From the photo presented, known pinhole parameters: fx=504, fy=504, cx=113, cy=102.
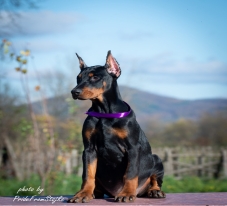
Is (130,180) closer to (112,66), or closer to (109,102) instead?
(109,102)

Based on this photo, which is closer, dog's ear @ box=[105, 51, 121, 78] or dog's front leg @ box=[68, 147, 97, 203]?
dog's front leg @ box=[68, 147, 97, 203]

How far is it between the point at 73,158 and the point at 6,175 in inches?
131

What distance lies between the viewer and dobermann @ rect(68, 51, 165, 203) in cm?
492

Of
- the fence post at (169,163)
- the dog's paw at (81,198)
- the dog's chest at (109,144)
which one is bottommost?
the fence post at (169,163)

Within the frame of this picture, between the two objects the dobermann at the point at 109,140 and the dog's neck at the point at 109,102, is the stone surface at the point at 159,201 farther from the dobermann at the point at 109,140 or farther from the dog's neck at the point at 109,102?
the dog's neck at the point at 109,102

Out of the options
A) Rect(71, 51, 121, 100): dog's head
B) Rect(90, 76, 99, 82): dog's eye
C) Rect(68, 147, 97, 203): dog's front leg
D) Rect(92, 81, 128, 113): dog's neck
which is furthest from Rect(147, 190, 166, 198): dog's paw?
Rect(90, 76, 99, 82): dog's eye

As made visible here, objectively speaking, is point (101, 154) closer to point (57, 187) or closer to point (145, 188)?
point (145, 188)

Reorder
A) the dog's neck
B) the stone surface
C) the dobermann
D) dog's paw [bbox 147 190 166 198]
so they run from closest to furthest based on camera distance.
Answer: the stone surface
the dobermann
the dog's neck
dog's paw [bbox 147 190 166 198]

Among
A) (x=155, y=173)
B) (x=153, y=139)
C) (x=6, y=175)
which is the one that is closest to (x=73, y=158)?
(x=6, y=175)

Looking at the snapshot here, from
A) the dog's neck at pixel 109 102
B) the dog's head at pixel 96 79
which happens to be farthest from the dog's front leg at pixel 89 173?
the dog's head at pixel 96 79

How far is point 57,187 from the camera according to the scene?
14.9m

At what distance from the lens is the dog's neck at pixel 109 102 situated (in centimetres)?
507

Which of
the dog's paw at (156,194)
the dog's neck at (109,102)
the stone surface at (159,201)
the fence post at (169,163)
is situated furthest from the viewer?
the fence post at (169,163)

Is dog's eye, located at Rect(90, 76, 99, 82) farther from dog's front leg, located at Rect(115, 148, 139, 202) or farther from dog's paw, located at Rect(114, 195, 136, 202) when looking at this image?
dog's paw, located at Rect(114, 195, 136, 202)
